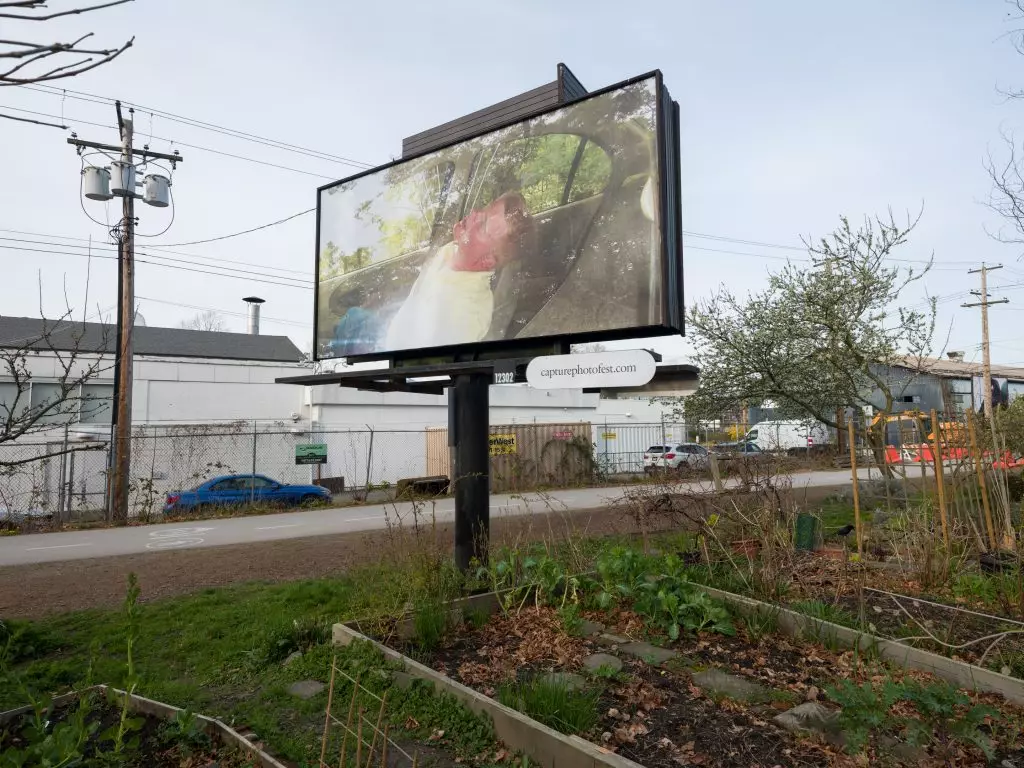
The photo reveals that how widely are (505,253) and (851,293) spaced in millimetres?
8318

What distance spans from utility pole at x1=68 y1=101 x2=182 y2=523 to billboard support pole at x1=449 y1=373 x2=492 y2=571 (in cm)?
1190

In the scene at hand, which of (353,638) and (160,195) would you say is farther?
(160,195)

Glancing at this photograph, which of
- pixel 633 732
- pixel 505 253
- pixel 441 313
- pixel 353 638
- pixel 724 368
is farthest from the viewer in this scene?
pixel 724 368

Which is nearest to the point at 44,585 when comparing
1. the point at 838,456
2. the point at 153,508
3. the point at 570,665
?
the point at 570,665

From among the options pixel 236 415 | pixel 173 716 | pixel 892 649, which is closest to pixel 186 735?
pixel 173 716

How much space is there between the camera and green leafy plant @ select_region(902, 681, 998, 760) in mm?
2932

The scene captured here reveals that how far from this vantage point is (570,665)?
4.34 m

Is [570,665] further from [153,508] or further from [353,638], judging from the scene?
[153,508]

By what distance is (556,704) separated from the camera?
345 centimetres

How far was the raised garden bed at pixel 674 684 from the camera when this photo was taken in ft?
10.3

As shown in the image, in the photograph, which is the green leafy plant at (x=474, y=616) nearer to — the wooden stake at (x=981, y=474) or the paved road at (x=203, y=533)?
the paved road at (x=203, y=533)

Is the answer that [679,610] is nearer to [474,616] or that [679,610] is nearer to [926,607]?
[474,616]

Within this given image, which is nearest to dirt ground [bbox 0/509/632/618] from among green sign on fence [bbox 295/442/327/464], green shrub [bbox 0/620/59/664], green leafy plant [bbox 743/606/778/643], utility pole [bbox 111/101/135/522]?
green shrub [bbox 0/620/59/664]

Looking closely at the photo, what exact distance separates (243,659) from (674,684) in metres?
3.15
